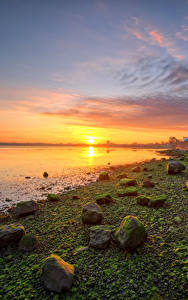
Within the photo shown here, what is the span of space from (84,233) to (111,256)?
206 centimetres

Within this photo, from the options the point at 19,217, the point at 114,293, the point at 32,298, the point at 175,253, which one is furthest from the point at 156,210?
the point at 19,217

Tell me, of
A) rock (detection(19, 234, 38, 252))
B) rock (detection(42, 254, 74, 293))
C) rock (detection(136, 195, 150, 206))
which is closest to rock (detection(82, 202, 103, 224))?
rock (detection(19, 234, 38, 252))

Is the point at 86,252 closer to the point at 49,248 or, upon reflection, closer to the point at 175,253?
the point at 49,248

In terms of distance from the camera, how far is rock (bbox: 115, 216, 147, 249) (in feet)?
19.2

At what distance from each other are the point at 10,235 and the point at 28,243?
32.6 inches

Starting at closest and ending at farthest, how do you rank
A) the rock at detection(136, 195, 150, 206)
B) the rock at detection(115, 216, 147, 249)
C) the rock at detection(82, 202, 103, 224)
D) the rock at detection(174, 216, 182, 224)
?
1. the rock at detection(115, 216, 147, 249)
2. the rock at detection(174, 216, 182, 224)
3. the rock at detection(82, 202, 103, 224)
4. the rock at detection(136, 195, 150, 206)

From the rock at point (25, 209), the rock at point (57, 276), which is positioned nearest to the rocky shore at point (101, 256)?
the rock at point (57, 276)

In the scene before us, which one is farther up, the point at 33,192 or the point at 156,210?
the point at 156,210

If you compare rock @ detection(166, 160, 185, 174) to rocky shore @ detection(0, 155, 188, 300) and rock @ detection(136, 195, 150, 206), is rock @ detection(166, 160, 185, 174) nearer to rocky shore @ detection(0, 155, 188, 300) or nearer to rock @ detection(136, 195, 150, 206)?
rocky shore @ detection(0, 155, 188, 300)

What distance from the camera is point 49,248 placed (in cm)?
677

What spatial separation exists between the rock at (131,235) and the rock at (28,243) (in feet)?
11.2

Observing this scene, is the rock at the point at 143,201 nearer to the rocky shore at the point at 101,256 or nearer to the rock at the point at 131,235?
the rocky shore at the point at 101,256

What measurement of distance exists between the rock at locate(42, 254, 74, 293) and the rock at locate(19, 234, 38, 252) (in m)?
2.09

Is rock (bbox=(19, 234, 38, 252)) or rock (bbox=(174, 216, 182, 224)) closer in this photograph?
rock (bbox=(19, 234, 38, 252))
